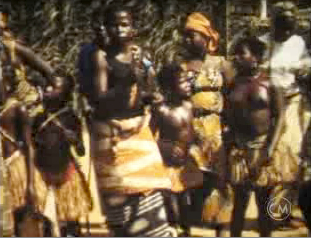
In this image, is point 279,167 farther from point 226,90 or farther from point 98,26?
point 98,26

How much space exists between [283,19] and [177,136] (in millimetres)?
1385

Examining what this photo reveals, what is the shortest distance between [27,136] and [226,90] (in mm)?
1842

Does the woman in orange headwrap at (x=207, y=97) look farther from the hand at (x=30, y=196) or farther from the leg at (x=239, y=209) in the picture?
the hand at (x=30, y=196)

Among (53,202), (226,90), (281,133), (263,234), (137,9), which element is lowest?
(263,234)

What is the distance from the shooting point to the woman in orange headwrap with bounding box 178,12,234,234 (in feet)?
17.3

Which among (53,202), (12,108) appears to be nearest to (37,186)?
(53,202)

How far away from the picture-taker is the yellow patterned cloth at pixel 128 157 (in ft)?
17.7

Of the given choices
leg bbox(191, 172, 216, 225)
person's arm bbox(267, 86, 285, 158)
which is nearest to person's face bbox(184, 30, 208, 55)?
person's arm bbox(267, 86, 285, 158)

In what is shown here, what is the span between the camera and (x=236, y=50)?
5281 mm

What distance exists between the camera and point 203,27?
5270mm

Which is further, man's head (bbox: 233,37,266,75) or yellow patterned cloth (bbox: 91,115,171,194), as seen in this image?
yellow patterned cloth (bbox: 91,115,171,194)

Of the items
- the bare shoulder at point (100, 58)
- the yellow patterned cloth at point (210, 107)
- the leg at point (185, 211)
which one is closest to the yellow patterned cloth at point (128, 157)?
the leg at point (185, 211)

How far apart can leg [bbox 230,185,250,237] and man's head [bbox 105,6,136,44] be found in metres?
1.67

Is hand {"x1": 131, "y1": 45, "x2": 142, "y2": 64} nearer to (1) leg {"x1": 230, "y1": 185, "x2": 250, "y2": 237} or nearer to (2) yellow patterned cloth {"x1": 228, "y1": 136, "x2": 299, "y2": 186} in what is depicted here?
(2) yellow patterned cloth {"x1": 228, "y1": 136, "x2": 299, "y2": 186}
